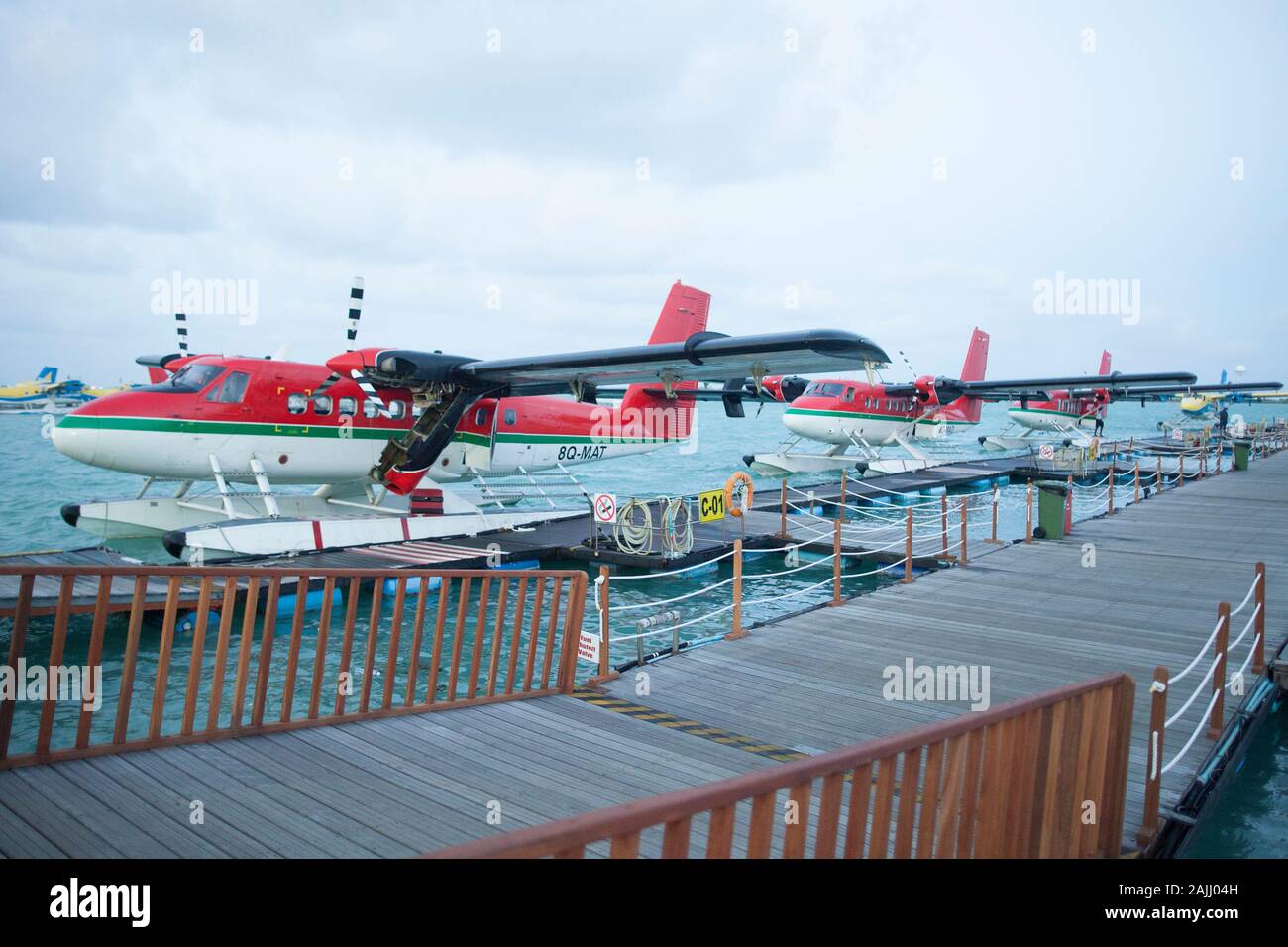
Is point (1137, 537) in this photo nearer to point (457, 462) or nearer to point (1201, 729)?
point (1201, 729)

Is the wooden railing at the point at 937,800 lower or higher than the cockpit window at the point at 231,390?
lower

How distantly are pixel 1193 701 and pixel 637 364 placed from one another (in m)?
9.19

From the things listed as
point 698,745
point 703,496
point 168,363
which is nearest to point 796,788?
point 698,745

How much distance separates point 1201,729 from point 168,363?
19.2 metres

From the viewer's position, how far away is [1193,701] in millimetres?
6945

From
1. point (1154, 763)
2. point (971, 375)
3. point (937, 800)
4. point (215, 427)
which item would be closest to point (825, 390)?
point (971, 375)

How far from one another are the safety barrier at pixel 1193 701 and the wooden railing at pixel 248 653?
364 centimetres

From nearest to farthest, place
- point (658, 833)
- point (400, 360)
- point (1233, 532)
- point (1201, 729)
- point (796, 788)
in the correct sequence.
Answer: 1. point (796, 788)
2. point (658, 833)
3. point (1201, 729)
4. point (400, 360)
5. point (1233, 532)

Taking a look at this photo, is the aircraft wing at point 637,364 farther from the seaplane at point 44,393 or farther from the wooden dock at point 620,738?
the seaplane at point 44,393

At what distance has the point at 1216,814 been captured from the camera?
21.2ft

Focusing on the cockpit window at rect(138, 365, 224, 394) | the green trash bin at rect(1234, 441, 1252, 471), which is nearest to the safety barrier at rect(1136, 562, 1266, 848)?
the cockpit window at rect(138, 365, 224, 394)

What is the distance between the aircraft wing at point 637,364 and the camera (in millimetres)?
10984

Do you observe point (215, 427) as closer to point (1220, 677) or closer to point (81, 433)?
point (81, 433)

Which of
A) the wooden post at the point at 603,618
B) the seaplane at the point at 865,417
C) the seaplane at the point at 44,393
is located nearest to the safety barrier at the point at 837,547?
the wooden post at the point at 603,618
